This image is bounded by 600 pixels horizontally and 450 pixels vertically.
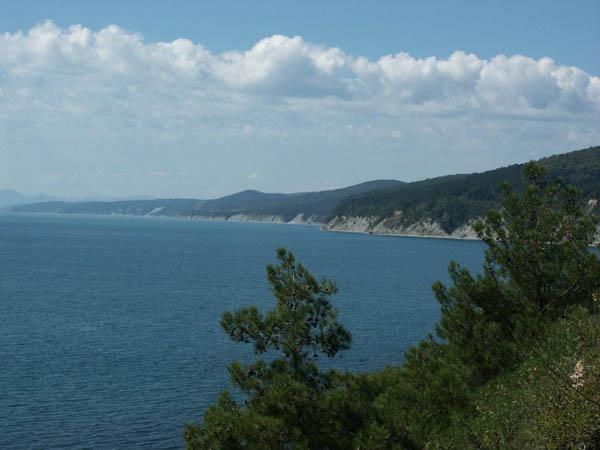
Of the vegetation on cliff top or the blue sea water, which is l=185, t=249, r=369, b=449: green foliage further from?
the blue sea water

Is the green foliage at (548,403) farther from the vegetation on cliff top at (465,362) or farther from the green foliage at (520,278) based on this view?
the green foliage at (520,278)

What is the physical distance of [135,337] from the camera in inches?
2060

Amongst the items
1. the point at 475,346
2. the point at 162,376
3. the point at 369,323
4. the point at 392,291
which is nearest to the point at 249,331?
the point at 475,346

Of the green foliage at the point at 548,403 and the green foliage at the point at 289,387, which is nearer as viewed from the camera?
the green foliage at the point at 548,403

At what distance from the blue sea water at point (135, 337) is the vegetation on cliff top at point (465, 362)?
43.4 feet

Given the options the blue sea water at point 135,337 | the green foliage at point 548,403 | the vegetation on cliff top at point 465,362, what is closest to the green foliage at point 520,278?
the vegetation on cliff top at point 465,362

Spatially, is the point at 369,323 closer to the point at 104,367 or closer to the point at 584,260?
the point at 104,367

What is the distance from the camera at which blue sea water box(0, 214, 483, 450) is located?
3281 cm

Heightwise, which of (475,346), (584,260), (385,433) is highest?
(584,260)

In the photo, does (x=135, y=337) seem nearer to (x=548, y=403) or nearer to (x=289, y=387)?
(x=289, y=387)

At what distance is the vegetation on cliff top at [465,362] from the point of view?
15.2 m

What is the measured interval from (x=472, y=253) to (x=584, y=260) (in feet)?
458

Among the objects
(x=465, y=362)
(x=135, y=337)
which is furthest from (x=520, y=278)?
(x=135, y=337)

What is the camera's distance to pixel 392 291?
84.8 meters
